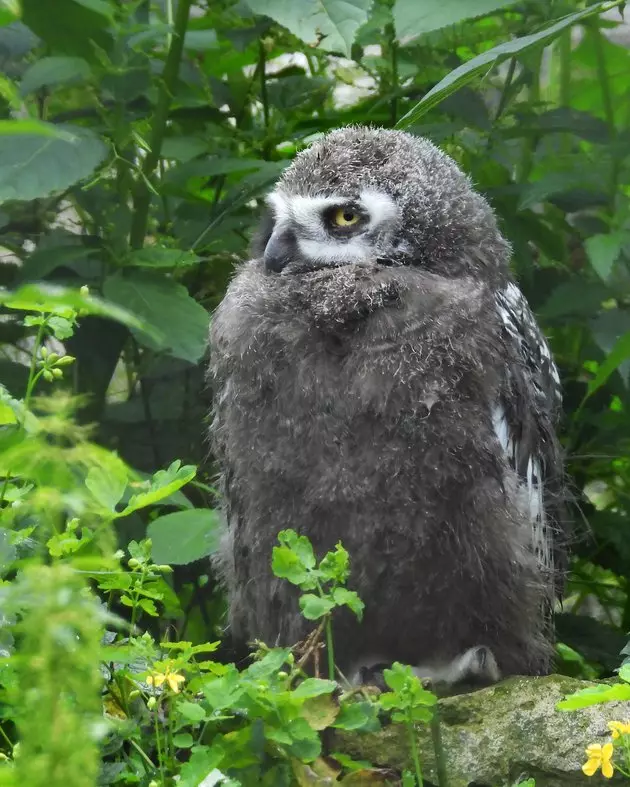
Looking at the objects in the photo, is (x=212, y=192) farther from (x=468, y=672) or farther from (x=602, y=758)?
(x=602, y=758)

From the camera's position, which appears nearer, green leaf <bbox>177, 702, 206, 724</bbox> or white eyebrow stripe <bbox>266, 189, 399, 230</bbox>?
green leaf <bbox>177, 702, 206, 724</bbox>

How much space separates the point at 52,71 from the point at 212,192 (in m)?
0.81

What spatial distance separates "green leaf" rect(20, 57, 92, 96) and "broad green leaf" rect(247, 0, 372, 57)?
0.50 meters

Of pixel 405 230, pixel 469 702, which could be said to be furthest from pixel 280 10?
pixel 469 702

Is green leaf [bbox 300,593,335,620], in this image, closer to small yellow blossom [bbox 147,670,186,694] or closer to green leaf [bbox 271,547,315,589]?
green leaf [bbox 271,547,315,589]

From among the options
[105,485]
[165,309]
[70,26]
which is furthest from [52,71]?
[105,485]

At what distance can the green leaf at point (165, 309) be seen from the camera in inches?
94.9

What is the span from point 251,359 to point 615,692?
127 cm

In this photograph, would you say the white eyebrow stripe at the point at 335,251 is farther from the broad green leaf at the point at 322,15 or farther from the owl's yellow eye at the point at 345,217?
the broad green leaf at the point at 322,15

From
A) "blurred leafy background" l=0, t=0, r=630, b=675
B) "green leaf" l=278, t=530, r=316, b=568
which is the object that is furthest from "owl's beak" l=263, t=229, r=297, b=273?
"green leaf" l=278, t=530, r=316, b=568

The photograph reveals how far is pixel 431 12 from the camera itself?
7.12ft

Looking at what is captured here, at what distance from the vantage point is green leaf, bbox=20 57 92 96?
2502 mm

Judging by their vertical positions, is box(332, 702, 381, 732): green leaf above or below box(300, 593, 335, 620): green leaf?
below

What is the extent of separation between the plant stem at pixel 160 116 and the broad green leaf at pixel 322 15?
20.4 inches
